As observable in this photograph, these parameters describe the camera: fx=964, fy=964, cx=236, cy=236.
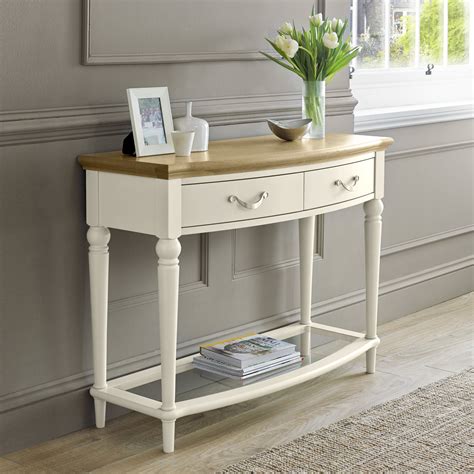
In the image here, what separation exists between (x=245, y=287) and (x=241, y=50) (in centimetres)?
81

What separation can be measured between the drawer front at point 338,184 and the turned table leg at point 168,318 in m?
0.52

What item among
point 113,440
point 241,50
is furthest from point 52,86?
point 113,440

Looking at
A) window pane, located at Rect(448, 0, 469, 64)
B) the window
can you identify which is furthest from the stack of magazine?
window pane, located at Rect(448, 0, 469, 64)

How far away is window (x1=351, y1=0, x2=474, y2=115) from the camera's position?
164 inches

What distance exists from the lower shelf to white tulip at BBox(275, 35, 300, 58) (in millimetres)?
971

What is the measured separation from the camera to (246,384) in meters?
2.91

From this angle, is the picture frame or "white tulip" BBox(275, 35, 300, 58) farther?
"white tulip" BBox(275, 35, 300, 58)

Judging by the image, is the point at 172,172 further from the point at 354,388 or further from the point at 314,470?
the point at 354,388

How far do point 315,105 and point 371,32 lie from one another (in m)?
1.16

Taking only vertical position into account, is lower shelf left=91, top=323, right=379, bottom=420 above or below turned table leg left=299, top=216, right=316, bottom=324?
below

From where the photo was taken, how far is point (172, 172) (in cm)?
251

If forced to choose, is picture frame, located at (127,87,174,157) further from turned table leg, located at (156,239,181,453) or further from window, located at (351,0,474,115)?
window, located at (351,0,474,115)

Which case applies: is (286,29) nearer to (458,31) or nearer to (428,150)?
(428,150)

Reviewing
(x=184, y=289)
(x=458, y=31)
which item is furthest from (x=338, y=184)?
(x=458, y=31)
